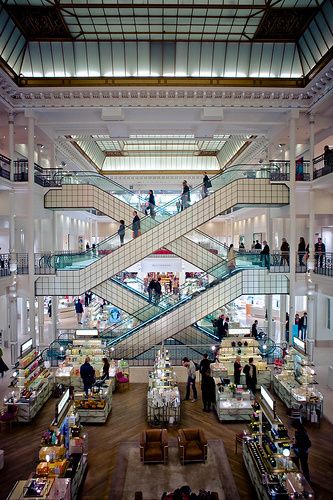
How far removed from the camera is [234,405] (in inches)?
500

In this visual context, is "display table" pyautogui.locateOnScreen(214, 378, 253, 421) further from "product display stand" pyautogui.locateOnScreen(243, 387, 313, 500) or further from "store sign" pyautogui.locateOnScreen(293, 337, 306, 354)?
"store sign" pyautogui.locateOnScreen(293, 337, 306, 354)

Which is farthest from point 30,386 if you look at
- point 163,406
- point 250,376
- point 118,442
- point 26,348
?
point 250,376

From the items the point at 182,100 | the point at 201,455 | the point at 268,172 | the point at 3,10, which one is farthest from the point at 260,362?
Answer: the point at 3,10

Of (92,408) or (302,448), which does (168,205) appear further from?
(302,448)

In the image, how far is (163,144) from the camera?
30.1 metres

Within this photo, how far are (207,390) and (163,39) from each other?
13.1 metres

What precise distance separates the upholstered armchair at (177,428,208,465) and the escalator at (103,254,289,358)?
21.8 ft

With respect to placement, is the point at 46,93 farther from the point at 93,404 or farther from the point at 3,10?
the point at 93,404

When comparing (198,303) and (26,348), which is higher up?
(198,303)

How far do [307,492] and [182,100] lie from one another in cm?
1416

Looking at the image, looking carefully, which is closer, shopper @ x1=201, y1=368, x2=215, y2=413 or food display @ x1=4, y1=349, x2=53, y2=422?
food display @ x1=4, y1=349, x2=53, y2=422

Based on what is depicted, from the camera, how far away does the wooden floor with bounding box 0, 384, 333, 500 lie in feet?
30.9

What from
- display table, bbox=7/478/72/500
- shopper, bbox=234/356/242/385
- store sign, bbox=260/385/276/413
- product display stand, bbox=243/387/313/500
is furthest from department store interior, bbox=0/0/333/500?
display table, bbox=7/478/72/500

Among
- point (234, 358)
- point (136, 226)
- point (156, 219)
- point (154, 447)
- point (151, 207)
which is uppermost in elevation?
point (151, 207)
